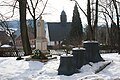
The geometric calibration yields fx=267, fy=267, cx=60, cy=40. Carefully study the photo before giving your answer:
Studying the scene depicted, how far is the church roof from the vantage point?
8225 centimetres

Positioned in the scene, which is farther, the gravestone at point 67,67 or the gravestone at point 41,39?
the gravestone at point 41,39

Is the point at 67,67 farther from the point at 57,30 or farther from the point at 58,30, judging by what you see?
the point at 57,30

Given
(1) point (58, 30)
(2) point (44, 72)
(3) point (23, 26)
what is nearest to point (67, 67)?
(2) point (44, 72)

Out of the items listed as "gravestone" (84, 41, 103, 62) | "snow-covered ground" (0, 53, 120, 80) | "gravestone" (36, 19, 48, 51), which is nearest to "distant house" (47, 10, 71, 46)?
"gravestone" (36, 19, 48, 51)

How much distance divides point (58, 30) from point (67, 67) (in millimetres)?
71082

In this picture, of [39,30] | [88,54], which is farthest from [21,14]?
[88,54]

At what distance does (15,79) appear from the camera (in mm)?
11188

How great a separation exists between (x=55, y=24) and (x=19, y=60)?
6865 centimetres

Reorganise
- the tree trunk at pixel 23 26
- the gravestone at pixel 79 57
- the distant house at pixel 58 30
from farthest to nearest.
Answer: the distant house at pixel 58 30 < the tree trunk at pixel 23 26 < the gravestone at pixel 79 57

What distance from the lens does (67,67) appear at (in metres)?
12.0

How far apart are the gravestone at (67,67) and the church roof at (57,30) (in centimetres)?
6927

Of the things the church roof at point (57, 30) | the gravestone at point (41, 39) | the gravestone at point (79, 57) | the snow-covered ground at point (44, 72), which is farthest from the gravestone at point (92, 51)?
the church roof at point (57, 30)

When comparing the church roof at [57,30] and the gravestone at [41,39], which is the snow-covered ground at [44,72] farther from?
the church roof at [57,30]

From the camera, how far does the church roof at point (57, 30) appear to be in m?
82.2
